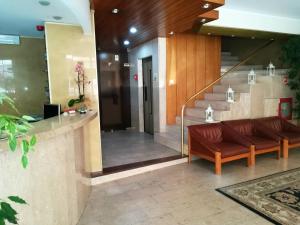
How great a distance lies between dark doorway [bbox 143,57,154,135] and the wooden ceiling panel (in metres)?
1.05

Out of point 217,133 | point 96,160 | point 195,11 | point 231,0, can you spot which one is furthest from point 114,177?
point 231,0

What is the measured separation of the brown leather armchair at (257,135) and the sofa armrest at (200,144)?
79cm

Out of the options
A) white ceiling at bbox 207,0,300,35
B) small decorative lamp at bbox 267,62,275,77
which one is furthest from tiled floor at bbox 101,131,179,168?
small decorative lamp at bbox 267,62,275,77

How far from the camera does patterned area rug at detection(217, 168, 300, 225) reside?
2.66 m

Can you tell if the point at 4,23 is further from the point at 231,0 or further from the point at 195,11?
the point at 231,0

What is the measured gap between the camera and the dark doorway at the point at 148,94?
21.1 ft

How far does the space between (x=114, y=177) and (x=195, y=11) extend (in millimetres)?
3151

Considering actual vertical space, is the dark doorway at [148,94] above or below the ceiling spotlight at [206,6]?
below

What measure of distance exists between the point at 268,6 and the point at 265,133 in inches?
108

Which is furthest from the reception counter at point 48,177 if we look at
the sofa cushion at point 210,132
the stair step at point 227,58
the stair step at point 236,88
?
the stair step at point 227,58

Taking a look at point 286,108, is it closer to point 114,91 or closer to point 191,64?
point 191,64

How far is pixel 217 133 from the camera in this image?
4535 millimetres

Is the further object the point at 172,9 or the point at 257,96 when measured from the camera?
A: the point at 257,96

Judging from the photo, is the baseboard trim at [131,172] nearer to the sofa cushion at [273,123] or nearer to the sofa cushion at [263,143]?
the sofa cushion at [263,143]
